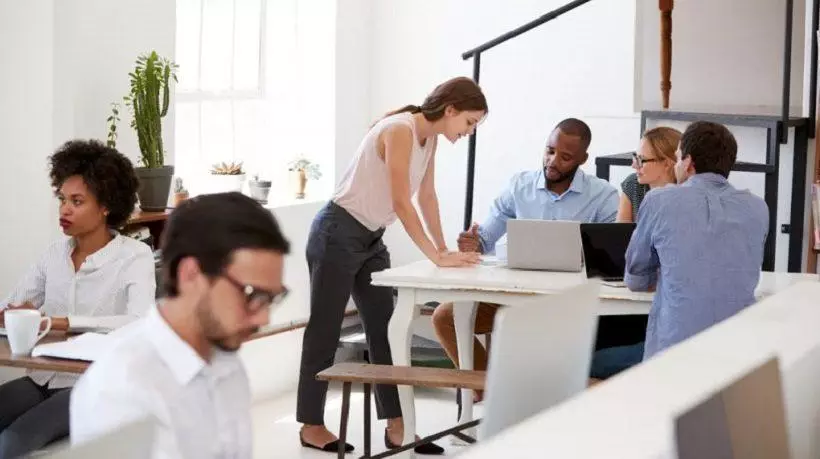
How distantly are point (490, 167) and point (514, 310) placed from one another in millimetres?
5780

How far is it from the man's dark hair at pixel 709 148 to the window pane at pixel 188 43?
325 centimetres

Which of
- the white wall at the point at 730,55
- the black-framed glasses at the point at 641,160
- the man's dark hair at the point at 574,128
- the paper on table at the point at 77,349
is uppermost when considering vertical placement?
the white wall at the point at 730,55

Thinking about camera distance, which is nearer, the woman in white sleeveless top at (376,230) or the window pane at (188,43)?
the woman in white sleeveless top at (376,230)

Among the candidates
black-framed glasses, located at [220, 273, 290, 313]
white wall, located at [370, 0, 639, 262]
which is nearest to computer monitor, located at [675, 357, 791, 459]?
black-framed glasses, located at [220, 273, 290, 313]

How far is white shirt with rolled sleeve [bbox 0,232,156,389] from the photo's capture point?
434 cm

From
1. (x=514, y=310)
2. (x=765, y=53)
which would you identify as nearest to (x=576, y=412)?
(x=514, y=310)

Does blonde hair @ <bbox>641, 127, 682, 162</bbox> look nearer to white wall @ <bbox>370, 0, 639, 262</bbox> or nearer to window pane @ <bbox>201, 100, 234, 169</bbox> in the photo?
white wall @ <bbox>370, 0, 639, 262</bbox>

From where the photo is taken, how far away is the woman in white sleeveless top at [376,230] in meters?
5.46

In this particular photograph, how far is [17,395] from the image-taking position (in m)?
4.09

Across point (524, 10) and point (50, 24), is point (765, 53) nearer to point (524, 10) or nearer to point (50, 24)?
point (524, 10)

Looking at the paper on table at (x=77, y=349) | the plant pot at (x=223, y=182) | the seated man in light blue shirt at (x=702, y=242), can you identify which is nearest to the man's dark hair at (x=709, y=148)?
the seated man in light blue shirt at (x=702, y=242)

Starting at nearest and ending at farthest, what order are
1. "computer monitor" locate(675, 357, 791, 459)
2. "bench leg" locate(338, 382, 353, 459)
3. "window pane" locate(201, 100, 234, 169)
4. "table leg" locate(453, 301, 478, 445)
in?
"computer monitor" locate(675, 357, 791, 459) → "bench leg" locate(338, 382, 353, 459) → "table leg" locate(453, 301, 478, 445) → "window pane" locate(201, 100, 234, 169)

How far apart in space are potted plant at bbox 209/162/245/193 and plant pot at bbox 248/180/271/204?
0.07 meters

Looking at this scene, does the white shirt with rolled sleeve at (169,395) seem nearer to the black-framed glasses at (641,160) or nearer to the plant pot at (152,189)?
the black-framed glasses at (641,160)
